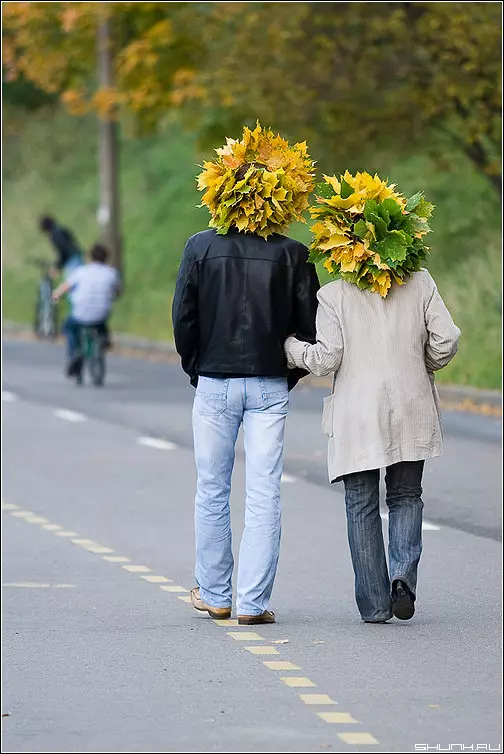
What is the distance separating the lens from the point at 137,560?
12.0 m

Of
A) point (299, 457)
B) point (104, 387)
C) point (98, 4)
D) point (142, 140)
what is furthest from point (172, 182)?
point (299, 457)

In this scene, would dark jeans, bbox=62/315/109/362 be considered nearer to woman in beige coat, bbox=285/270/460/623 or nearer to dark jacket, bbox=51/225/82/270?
dark jacket, bbox=51/225/82/270

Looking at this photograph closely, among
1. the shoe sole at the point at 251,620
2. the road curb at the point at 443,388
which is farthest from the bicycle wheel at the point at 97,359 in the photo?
the shoe sole at the point at 251,620

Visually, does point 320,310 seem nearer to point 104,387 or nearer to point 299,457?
point 299,457

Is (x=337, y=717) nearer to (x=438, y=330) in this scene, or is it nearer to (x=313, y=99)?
(x=438, y=330)

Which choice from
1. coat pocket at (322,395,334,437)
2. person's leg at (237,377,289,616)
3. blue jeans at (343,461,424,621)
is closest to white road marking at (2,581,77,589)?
person's leg at (237,377,289,616)

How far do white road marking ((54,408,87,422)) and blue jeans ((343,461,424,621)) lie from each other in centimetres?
1130

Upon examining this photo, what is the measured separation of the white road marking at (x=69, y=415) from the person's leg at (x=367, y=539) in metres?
11.3

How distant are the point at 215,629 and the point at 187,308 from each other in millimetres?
1392

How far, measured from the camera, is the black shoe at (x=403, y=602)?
31.6 feet

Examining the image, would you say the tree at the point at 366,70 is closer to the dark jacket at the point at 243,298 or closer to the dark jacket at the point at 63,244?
the dark jacket at the point at 63,244

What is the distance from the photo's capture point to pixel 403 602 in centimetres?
964

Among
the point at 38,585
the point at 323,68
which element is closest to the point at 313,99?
the point at 323,68

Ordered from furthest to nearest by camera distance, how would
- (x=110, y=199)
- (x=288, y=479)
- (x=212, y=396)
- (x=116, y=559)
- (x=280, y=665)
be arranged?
(x=110, y=199), (x=288, y=479), (x=116, y=559), (x=212, y=396), (x=280, y=665)
